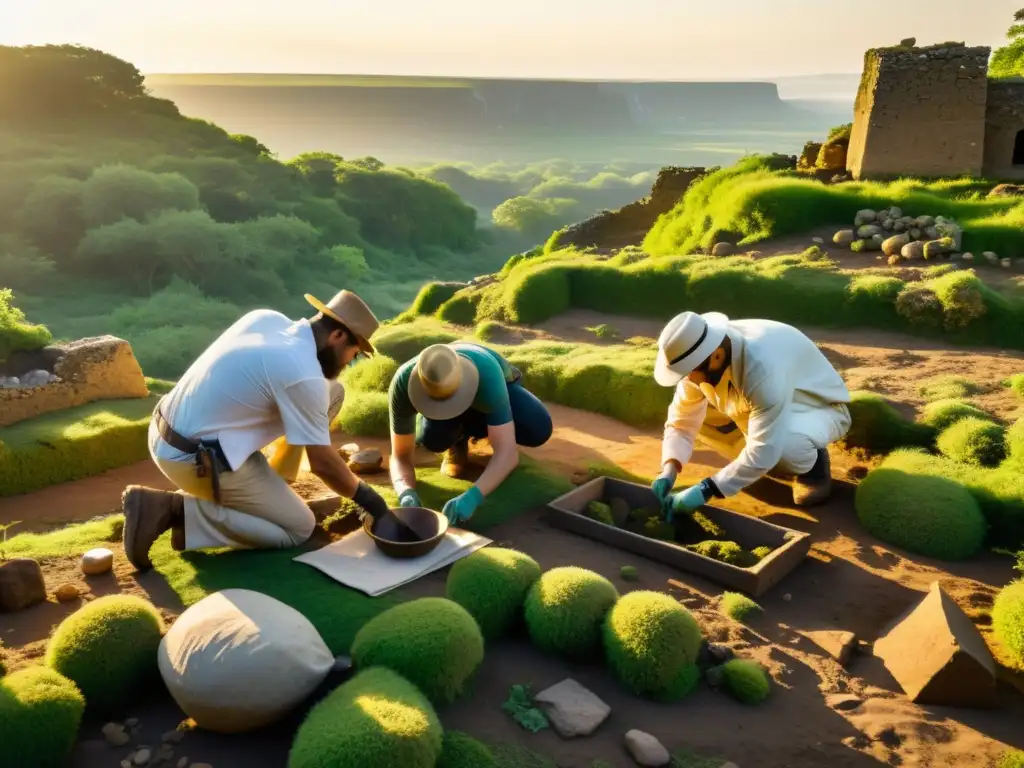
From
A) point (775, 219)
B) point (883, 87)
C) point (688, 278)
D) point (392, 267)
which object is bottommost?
point (392, 267)

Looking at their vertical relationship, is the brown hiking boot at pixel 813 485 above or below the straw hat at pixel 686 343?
below

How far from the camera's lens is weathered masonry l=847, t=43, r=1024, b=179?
14.1 m

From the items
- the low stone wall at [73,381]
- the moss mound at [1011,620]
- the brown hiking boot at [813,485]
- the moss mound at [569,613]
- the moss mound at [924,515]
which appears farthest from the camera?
the low stone wall at [73,381]

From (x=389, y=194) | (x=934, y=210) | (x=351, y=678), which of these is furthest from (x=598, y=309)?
(x=389, y=194)

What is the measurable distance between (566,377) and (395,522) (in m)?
4.01

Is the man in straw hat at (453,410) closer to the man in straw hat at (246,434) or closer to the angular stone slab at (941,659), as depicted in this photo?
the man in straw hat at (246,434)

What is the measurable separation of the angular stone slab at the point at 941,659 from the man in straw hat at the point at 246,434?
8.50 ft

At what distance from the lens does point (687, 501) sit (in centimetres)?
450

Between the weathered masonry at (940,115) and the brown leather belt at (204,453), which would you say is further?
the weathered masonry at (940,115)

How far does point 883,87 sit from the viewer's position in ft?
47.6

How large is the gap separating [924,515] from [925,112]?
41.4 ft

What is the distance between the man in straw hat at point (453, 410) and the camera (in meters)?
4.40

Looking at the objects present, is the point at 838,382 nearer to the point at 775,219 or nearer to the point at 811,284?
the point at 811,284

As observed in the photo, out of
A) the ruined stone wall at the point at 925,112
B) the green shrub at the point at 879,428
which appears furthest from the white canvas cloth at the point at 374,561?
the ruined stone wall at the point at 925,112
